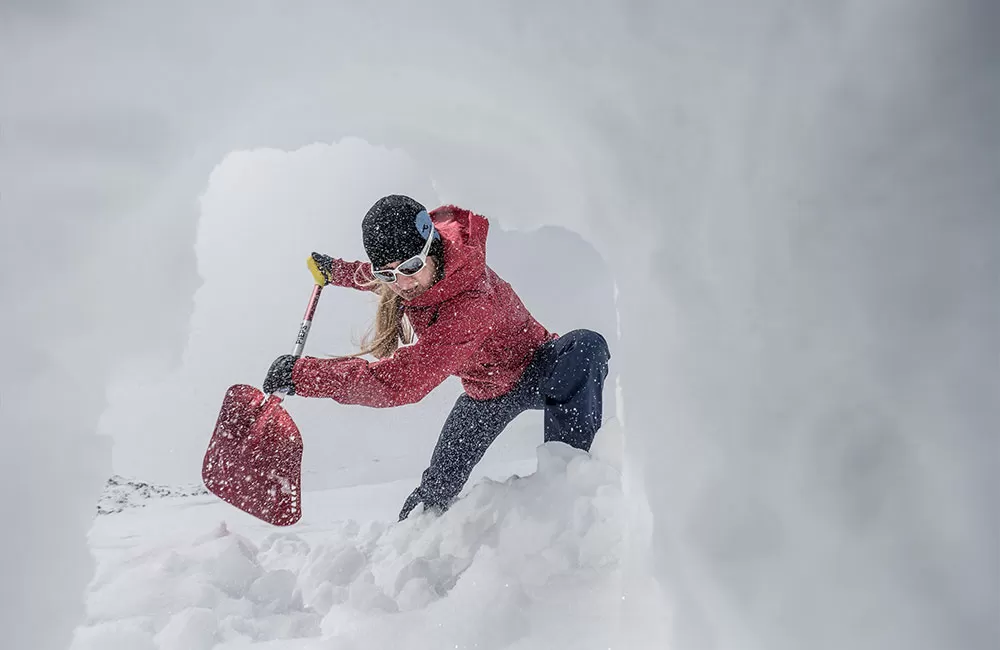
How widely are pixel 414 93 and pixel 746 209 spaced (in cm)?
105

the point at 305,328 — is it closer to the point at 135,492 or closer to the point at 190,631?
the point at 190,631

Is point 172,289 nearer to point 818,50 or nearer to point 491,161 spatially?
point 491,161

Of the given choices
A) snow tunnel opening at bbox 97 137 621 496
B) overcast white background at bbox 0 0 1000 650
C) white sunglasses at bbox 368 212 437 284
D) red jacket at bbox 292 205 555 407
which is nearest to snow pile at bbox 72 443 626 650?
overcast white background at bbox 0 0 1000 650

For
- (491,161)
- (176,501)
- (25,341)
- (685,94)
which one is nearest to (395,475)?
(176,501)

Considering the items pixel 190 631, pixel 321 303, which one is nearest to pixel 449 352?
pixel 190 631

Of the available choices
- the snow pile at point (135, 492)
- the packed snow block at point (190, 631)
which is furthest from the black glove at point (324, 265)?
the snow pile at point (135, 492)

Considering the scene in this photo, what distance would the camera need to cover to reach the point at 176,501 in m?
3.26

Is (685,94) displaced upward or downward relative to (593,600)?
upward

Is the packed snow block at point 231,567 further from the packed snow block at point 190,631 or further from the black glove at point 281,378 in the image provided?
the black glove at point 281,378

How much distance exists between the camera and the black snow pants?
6.22 feet

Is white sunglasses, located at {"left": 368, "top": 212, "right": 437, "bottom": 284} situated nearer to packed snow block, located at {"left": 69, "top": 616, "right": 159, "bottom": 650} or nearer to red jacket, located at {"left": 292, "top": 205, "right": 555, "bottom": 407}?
red jacket, located at {"left": 292, "top": 205, "right": 555, "bottom": 407}

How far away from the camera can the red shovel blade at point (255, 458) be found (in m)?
1.83

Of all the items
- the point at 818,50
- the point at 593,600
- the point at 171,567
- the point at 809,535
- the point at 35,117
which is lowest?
the point at 171,567

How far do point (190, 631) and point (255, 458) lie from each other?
1.49 ft
